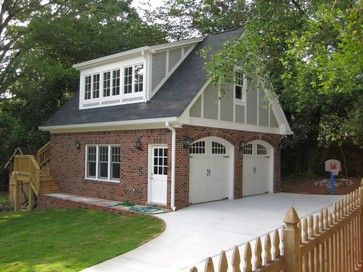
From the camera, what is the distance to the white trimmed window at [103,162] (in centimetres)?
1650

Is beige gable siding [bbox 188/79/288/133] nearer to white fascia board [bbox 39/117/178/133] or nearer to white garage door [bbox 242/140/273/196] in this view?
white garage door [bbox 242/140/273/196]

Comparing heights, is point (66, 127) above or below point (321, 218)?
above

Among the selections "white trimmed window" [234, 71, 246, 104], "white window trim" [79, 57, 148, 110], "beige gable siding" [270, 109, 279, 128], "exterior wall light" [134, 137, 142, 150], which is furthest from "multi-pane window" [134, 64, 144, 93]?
"beige gable siding" [270, 109, 279, 128]

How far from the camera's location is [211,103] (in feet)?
50.6

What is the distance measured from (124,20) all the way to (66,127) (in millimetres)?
16514

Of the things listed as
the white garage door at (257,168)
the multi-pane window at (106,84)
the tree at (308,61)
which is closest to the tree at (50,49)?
the multi-pane window at (106,84)

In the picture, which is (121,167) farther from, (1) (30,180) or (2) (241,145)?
(1) (30,180)

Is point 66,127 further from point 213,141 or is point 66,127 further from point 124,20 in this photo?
point 124,20

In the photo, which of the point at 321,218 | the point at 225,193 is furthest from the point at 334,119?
the point at 321,218

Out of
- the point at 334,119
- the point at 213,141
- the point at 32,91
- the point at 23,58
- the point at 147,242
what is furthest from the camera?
the point at 23,58

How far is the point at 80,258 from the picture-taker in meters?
8.64

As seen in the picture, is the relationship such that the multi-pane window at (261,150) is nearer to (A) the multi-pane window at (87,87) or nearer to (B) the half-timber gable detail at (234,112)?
(B) the half-timber gable detail at (234,112)

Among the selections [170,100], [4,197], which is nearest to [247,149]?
[170,100]

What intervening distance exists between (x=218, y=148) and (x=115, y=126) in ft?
13.8
